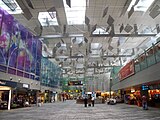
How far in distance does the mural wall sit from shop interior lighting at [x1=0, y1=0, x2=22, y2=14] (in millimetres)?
Result: 468

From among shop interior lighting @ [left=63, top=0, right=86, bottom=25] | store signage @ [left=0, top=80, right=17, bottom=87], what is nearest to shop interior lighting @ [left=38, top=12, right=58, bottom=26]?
shop interior lighting @ [left=63, top=0, right=86, bottom=25]

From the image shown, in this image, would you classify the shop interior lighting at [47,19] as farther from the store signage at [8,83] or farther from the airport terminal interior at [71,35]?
the store signage at [8,83]

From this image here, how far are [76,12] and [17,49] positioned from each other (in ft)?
27.9

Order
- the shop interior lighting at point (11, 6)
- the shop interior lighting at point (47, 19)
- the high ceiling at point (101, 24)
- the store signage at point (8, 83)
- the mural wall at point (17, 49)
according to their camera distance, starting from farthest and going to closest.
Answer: the mural wall at point (17, 49) → the shop interior lighting at point (47, 19) → the store signage at point (8, 83) → the high ceiling at point (101, 24) → the shop interior lighting at point (11, 6)

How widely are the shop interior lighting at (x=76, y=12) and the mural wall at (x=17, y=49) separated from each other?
6.16m

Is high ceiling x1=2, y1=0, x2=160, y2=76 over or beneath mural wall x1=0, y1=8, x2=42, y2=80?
over

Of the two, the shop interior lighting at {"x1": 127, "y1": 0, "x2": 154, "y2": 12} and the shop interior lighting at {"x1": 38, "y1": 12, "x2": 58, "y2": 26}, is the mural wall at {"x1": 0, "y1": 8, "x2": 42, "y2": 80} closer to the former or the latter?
the shop interior lighting at {"x1": 38, "y1": 12, "x2": 58, "y2": 26}

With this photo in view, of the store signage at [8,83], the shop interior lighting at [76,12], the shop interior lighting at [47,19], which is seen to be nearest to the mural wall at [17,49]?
the store signage at [8,83]

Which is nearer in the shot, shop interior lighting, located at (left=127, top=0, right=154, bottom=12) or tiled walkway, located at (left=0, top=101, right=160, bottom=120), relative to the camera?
tiled walkway, located at (left=0, top=101, right=160, bottom=120)

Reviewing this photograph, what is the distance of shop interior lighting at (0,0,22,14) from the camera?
51.2ft

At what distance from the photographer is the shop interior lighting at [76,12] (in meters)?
15.5

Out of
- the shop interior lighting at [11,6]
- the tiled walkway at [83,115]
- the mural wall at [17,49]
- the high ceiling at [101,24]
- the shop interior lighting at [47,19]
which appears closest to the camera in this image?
the tiled walkway at [83,115]

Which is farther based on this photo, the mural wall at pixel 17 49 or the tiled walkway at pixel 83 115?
the mural wall at pixel 17 49

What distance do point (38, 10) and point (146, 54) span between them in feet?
37.5
